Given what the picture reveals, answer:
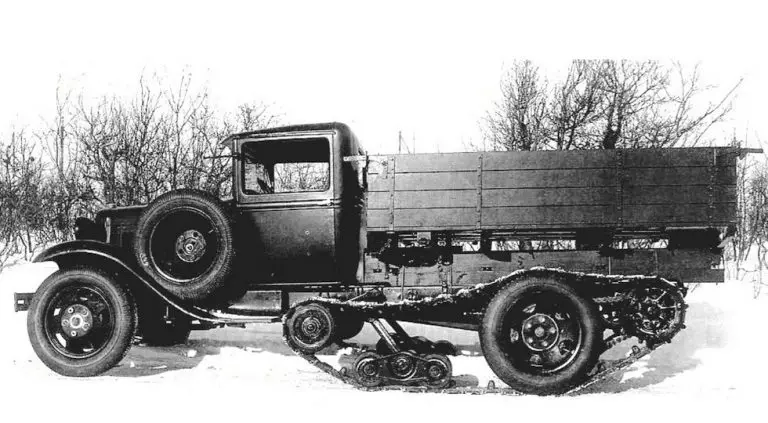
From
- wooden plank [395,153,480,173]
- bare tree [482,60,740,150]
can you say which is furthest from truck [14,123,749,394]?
bare tree [482,60,740,150]

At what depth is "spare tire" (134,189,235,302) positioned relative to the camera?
6.58 metres

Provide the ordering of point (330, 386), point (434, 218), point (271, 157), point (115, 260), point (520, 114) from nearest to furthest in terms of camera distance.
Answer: point (434, 218), point (330, 386), point (115, 260), point (271, 157), point (520, 114)

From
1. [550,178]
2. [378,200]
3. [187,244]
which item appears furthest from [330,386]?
[550,178]

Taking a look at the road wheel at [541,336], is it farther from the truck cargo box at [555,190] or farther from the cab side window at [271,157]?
the cab side window at [271,157]

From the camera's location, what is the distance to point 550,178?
19.8ft

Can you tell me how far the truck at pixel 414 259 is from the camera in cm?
600

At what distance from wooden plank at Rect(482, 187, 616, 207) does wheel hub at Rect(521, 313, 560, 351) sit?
977mm

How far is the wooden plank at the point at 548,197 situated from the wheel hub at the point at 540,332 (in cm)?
98

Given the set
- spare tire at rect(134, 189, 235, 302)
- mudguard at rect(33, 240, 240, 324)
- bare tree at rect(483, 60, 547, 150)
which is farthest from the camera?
bare tree at rect(483, 60, 547, 150)

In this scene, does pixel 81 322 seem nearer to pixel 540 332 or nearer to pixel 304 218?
pixel 304 218

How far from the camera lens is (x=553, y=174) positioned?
6039 millimetres

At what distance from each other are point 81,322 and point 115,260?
2.34ft

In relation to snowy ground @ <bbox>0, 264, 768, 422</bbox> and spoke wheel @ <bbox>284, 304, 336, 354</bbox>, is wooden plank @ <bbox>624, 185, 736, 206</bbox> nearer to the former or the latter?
snowy ground @ <bbox>0, 264, 768, 422</bbox>

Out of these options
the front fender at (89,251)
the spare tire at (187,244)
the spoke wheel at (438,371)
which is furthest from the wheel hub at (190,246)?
the spoke wheel at (438,371)
